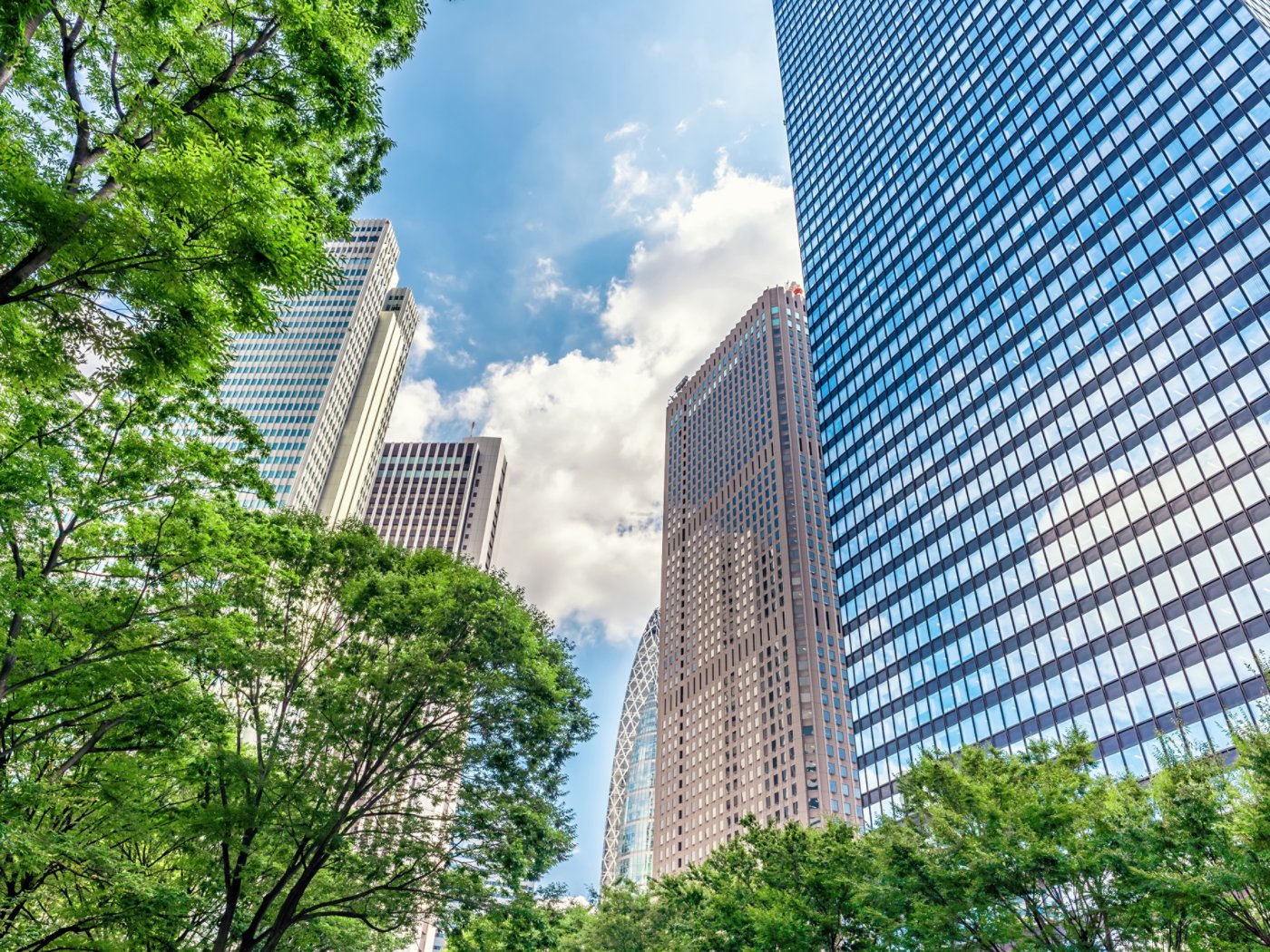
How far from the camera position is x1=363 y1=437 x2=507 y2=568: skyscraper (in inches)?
6865

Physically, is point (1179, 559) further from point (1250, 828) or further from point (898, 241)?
point (898, 241)

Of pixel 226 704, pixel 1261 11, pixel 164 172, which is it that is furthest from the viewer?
pixel 1261 11

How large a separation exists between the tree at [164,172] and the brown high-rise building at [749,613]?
112m

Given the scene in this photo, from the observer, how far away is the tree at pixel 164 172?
25.7 ft

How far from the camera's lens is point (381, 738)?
56.7ft

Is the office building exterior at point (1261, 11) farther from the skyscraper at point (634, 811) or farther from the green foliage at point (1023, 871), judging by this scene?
the skyscraper at point (634, 811)

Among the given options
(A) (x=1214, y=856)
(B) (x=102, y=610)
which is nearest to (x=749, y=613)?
(A) (x=1214, y=856)

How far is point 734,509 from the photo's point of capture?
151 meters

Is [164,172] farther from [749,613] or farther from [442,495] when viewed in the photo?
[442,495]

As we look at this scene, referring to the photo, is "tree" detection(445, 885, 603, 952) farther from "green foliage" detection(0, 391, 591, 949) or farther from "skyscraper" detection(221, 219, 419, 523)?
"skyscraper" detection(221, 219, 419, 523)

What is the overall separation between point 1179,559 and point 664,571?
12780 cm

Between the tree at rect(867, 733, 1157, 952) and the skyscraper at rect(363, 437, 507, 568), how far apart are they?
15469 cm

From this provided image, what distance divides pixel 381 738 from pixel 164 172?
13.4m

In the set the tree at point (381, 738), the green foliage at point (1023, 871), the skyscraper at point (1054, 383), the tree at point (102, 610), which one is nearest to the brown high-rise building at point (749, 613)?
the skyscraper at point (1054, 383)
